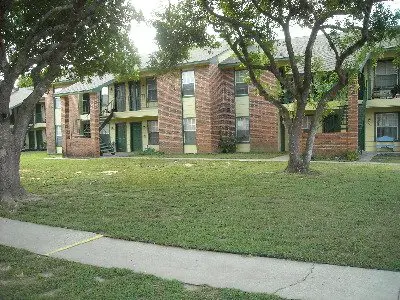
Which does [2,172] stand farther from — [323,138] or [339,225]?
[323,138]

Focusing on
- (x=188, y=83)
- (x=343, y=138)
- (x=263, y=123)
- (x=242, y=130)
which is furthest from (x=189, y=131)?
(x=343, y=138)

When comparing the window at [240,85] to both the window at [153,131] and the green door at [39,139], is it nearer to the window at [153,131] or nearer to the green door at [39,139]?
the window at [153,131]

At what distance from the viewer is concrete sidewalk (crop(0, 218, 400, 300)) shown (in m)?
4.54

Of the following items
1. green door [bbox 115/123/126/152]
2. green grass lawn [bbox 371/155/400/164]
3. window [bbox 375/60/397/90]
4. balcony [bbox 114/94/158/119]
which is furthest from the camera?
green door [bbox 115/123/126/152]

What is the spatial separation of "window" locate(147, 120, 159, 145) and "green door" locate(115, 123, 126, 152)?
2.56 meters

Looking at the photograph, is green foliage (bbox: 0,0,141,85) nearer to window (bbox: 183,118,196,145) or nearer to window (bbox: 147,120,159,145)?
window (bbox: 183,118,196,145)

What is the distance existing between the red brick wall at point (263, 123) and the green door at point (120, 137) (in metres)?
11.4

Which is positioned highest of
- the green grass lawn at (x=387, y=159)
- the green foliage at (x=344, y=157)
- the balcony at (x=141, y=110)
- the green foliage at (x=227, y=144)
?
the balcony at (x=141, y=110)

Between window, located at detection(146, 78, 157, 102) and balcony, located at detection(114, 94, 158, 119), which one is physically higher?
window, located at detection(146, 78, 157, 102)

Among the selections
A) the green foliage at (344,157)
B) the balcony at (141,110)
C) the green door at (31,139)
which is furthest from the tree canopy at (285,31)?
the green door at (31,139)

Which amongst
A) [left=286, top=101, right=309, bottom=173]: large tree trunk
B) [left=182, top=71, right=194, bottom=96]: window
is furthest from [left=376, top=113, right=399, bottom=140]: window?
[left=286, top=101, right=309, bottom=173]: large tree trunk

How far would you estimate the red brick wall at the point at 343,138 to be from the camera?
827 inches

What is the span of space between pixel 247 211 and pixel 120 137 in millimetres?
26054

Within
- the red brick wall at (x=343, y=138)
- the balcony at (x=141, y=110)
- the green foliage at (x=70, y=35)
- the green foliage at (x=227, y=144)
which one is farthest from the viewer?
the balcony at (x=141, y=110)
